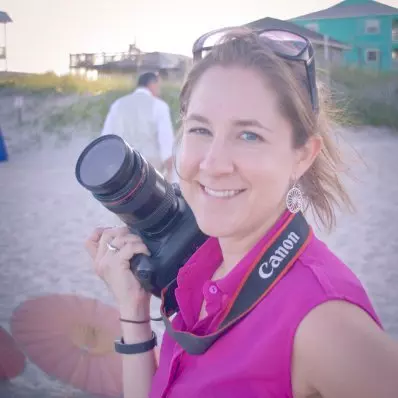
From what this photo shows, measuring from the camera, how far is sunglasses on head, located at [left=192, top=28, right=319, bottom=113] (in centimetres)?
83

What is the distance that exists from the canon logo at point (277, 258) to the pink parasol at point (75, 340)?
4.03 ft

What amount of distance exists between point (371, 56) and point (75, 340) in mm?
1445

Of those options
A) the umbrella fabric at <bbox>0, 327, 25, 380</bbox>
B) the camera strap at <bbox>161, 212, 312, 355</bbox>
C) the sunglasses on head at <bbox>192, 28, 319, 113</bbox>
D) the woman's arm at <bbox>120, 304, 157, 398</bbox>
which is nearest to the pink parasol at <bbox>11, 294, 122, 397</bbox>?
the umbrella fabric at <bbox>0, 327, 25, 380</bbox>

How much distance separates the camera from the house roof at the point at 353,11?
68.6 inches

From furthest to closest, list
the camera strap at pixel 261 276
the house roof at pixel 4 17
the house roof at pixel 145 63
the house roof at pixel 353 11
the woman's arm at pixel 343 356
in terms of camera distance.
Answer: the house roof at pixel 145 63 < the house roof at pixel 4 17 < the house roof at pixel 353 11 < the camera strap at pixel 261 276 < the woman's arm at pixel 343 356

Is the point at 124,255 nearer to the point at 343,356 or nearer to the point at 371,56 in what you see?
the point at 343,356

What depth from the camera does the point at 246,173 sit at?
78cm

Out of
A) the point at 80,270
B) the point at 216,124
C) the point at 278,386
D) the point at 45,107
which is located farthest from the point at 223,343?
the point at 45,107

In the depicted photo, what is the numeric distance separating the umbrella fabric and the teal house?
62.0 inches

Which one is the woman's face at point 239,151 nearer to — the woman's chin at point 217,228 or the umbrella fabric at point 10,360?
the woman's chin at point 217,228

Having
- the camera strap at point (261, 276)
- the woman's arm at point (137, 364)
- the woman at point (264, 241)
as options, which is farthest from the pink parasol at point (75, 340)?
the camera strap at point (261, 276)

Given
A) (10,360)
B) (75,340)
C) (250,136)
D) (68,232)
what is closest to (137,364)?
(250,136)

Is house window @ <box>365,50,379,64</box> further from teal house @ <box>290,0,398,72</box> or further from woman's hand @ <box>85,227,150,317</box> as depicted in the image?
woman's hand @ <box>85,227,150,317</box>

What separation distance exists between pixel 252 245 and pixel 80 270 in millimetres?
2328
